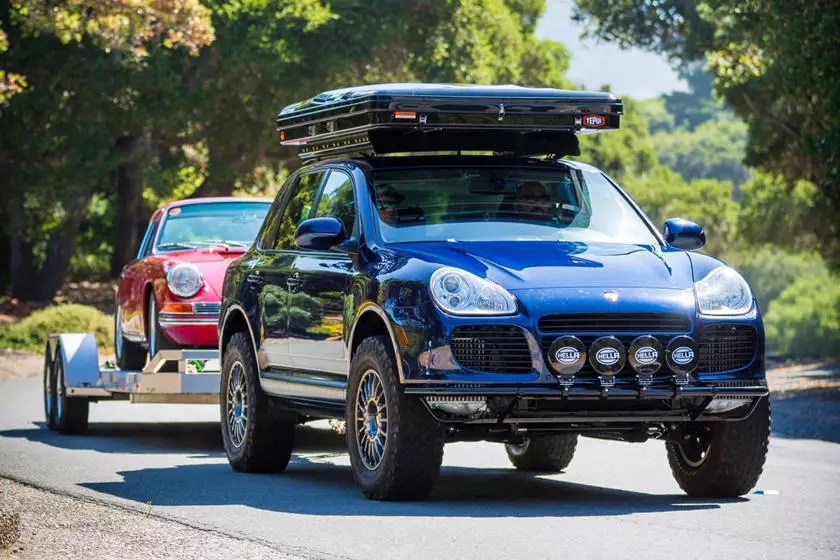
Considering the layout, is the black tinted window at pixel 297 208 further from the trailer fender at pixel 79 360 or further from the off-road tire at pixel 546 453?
the trailer fender at pixel 79 360

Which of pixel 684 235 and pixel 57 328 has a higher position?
pixel 684 235

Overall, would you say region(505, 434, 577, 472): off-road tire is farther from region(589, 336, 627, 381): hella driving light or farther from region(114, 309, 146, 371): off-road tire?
region(114, 309, 146, 371): off-road tire

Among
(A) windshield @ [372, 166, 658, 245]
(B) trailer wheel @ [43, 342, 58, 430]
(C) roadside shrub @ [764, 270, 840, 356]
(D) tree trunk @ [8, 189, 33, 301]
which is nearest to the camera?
(A) windshield @ [372, 166, 658, 245]

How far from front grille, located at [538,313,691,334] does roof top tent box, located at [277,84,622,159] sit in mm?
1816

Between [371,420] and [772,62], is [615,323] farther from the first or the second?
[772,62]

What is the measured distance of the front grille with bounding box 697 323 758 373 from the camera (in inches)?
399

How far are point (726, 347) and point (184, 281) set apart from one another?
20.6 ft

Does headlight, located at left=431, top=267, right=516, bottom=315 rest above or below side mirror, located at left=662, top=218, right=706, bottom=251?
below

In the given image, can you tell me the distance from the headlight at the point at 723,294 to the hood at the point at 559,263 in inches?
3.6

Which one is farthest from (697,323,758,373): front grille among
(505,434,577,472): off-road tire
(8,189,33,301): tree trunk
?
(8,189,33,301): tree trunk

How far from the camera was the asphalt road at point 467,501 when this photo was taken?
8750mm

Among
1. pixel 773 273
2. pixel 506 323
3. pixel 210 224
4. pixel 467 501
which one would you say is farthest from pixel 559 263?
pixel 773 273

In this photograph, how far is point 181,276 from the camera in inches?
608

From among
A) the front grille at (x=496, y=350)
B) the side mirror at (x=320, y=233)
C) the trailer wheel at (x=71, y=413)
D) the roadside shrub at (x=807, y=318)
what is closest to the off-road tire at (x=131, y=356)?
the trailer wheel at (x=71, y=413)
